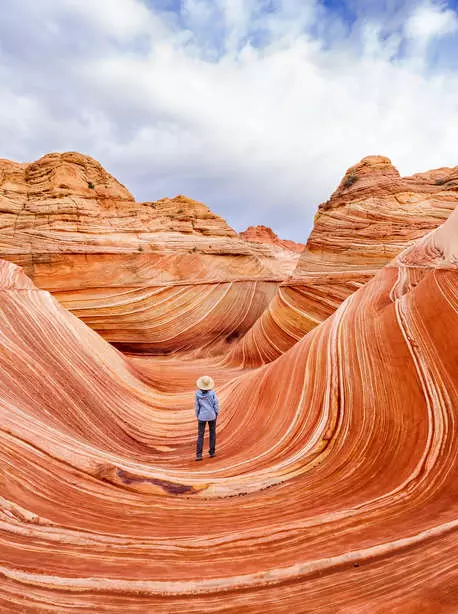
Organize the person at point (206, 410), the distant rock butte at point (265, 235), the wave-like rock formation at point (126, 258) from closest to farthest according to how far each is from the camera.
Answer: the person at point (206, 410), the wave-like rock formation at point (126, 258), the distant rock butte at point (265, 235)

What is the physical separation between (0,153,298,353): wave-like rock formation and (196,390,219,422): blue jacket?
791cm

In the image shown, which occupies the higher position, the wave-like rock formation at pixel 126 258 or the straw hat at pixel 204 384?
the wave-like rock formation at pixel 126 258

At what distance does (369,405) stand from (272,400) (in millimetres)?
1536

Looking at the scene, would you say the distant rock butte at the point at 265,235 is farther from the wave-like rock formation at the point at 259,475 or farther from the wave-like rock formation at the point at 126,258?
the wave-like rock formation at the point at 259,475

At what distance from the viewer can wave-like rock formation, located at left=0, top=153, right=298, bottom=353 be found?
11.9 meters

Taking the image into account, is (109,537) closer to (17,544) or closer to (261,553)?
(17,544)

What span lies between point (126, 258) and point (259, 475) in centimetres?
1084

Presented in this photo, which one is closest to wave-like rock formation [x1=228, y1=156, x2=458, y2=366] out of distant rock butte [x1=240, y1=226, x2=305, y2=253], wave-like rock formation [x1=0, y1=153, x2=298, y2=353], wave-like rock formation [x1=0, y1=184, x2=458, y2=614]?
wave-like rock formation [x1=0, y1=153, x2=298, y2=353]

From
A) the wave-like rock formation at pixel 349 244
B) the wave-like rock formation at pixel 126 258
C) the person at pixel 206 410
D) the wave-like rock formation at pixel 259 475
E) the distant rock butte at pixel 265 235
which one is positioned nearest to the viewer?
the wave-like rock formation at pixel 259 475

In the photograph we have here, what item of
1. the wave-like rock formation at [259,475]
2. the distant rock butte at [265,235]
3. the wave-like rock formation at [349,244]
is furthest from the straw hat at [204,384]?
the distant rock butte at [265,235]

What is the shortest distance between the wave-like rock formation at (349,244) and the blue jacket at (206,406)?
5.43 meters

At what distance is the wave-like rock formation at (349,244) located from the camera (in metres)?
9.63

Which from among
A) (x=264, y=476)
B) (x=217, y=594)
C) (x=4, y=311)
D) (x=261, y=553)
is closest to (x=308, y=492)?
(x=264, y=476)

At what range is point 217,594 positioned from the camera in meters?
1.56
